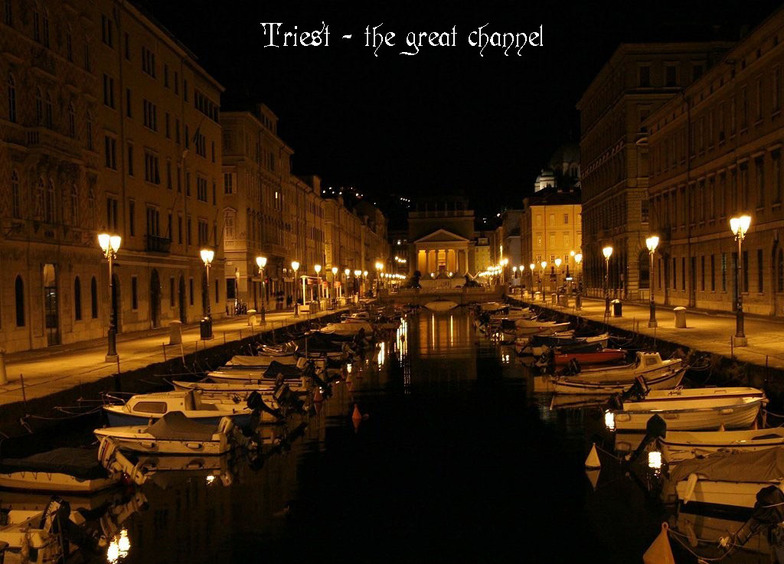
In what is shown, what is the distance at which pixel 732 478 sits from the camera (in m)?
16.3

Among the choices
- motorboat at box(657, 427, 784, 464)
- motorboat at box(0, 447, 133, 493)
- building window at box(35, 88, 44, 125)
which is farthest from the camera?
building window at box(35, 88, 44, 125)

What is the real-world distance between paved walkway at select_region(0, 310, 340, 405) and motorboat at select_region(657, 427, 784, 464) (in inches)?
629

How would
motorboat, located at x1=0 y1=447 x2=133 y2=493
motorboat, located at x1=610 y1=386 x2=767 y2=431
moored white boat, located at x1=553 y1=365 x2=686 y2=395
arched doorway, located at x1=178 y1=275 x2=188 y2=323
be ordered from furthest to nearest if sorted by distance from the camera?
arched doorway, located at x1=178 y1=275 x2=188 y2=323 → moored white boat, located at x1=553 y1=365 x2=686 y2=395 → motorboat, located at x1=610 y1=386 x2=767 y2=431 → motorboat, located at x1=0 y1=447 x2=133 y2=493

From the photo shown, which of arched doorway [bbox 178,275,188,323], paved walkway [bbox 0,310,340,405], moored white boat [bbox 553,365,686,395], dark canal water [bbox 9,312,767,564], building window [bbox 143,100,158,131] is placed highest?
building window [bbox 143,100,158,131]

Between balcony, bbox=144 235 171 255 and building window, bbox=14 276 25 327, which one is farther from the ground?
balcony, bbox=144 235 171 255

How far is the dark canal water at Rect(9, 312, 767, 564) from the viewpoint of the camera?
16250 millimetres

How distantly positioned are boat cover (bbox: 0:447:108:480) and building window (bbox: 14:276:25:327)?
18.8 m

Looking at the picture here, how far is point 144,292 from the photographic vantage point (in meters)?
52.8

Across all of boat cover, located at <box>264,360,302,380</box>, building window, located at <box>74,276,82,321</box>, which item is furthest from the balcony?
boat cover, located at <box>264,360,302,380</box>

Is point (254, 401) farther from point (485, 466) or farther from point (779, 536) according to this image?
point (779, 536)

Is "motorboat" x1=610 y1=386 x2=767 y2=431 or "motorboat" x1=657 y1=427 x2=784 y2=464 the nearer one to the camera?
"motorboat" x1=657 y1=427 x2=784 y2=464

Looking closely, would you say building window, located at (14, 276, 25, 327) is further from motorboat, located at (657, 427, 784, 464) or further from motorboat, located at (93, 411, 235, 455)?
motorboat, located at (657, 427, 784, 464)

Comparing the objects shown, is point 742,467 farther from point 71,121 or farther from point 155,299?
point 155,299

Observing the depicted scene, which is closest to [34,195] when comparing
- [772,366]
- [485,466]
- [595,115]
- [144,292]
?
[144,292]
